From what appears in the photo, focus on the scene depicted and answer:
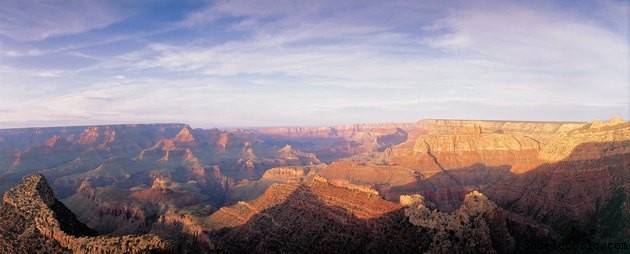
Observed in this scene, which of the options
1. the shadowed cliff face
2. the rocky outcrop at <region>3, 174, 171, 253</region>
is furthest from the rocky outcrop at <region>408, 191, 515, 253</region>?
the rocky outcrop at <region>3, 174, 171, 253</region>

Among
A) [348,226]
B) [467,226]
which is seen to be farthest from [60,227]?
[467,226]

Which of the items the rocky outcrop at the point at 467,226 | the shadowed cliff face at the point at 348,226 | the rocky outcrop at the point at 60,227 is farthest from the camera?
the shadowed cliff face at the point at 348,226

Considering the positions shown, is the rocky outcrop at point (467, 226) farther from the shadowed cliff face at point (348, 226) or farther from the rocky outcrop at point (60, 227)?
the rocky outcrop at point (60, 227)

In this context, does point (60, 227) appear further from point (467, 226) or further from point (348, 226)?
point (467, 226)

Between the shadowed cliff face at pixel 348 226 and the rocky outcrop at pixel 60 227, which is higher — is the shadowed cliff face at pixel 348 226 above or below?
below

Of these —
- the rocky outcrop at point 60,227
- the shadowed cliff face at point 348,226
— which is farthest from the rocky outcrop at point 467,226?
the rocky outcrop at point 60,227

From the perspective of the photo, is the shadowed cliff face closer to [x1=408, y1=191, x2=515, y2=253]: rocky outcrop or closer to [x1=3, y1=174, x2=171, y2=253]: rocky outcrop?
[x1=408, y1=191, x2=515, y2=253]: rocky outcrop

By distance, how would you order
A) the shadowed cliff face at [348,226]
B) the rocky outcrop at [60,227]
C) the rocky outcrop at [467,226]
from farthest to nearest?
1. the shadowed cliff face at [348,226]
2. the rocky outcrop at [467,226]
3. the rocky outcrop at [60,227]

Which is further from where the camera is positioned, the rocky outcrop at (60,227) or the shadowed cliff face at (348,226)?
the shadowed cliff face at (348,226)

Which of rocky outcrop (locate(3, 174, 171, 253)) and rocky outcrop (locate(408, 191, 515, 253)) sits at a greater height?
rocky outcrop (locate(3, 174, 171, 253))

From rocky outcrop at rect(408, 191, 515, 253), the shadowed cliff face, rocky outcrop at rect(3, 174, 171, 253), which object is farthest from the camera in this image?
the shadowed cliff face
